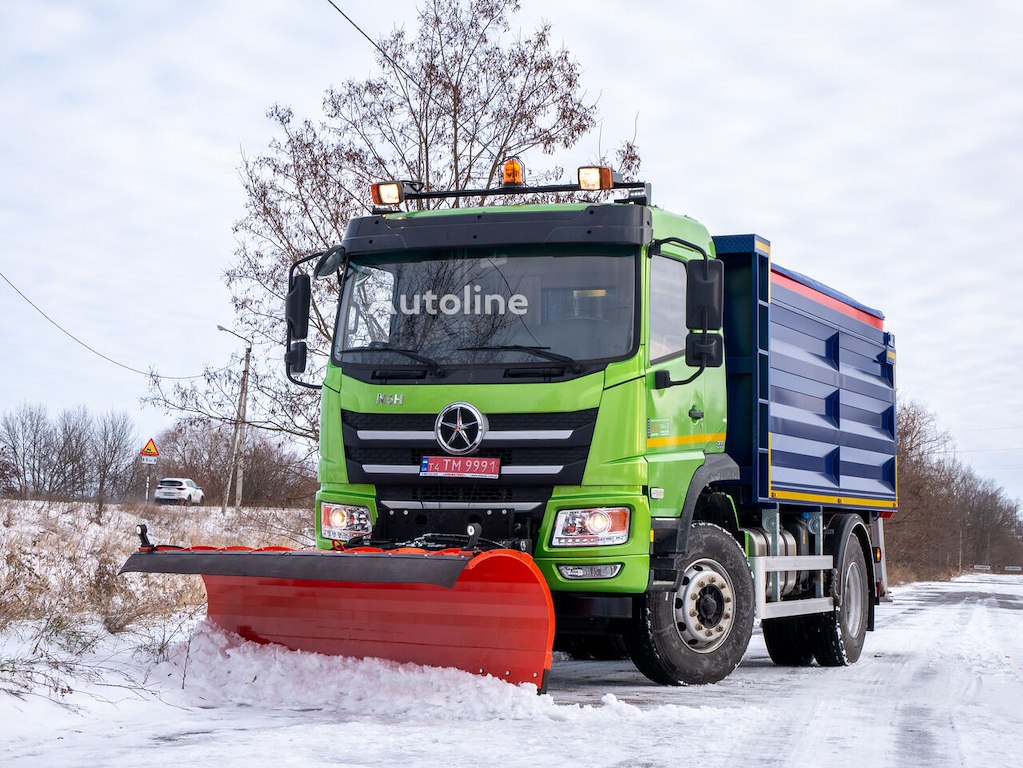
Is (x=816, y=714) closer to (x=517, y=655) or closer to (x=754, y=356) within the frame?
(x=517, y=655)

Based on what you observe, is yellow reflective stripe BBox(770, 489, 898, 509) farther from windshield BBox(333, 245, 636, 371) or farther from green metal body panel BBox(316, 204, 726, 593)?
windshield BBox(333, 245, 636, 371)

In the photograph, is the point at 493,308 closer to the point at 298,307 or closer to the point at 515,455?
the point at 515,455

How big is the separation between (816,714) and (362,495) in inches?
121

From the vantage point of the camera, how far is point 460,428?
6898mm

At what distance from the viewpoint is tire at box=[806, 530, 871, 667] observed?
32.9ft

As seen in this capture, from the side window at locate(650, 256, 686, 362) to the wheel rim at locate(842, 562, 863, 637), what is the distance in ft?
13.4

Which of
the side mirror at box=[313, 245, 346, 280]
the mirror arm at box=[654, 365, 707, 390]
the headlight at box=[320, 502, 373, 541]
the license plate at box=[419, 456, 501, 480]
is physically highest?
the side mirror at box=[313, 245, 346, 280]

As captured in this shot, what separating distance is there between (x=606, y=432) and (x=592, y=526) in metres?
0.56

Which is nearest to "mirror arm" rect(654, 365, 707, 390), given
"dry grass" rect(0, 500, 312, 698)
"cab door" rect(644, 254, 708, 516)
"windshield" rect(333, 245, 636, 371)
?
"cab door" rect(644, 254, 708, 516)

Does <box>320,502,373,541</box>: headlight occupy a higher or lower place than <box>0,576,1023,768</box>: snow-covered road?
higher


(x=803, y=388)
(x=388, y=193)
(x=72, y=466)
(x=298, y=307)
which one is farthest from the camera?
(x=72, y=466)

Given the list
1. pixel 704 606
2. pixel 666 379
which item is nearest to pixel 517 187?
pixel 666 379

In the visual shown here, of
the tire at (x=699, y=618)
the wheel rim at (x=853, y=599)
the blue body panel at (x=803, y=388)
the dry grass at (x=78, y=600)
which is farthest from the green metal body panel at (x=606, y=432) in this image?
the wheel rim at (x=853, y=599)

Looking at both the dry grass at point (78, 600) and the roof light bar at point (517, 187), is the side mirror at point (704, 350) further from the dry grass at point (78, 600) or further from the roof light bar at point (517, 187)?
the dry grass at point (78, 600)
